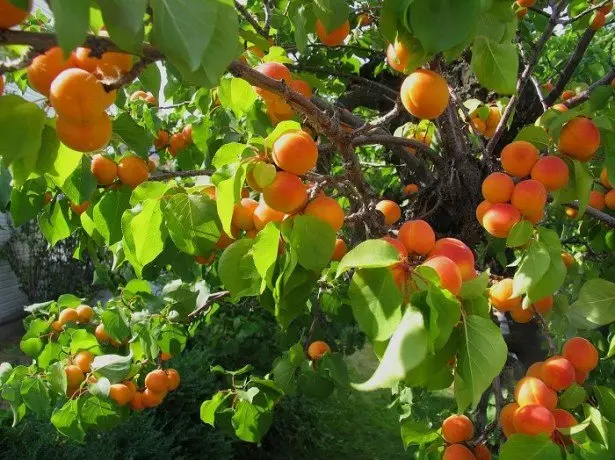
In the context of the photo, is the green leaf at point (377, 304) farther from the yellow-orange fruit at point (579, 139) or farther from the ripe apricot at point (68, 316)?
the ripe apricot at point (68, 316)

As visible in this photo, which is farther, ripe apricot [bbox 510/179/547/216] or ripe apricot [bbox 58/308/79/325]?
ripe apricot [bbox 58/308/79/325]

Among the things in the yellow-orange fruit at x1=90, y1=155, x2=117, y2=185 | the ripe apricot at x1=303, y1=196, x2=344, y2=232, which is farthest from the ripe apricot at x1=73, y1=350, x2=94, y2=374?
the ripe apricot at x1=303, y1=196, x2=344, y2=232

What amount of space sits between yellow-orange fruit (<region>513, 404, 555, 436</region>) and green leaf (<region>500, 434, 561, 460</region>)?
23 mm

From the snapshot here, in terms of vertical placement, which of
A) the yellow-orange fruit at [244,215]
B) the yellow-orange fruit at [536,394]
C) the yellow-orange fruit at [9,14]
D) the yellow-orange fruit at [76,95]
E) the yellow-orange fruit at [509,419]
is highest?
the yellow-orange fruit at [9,14]

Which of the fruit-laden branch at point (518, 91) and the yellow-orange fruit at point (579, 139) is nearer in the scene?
the yellow-orange fruit at point (579, 139)

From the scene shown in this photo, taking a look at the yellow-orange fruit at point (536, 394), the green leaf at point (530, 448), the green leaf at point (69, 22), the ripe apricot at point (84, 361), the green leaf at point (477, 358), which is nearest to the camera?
the green leaf at point (69, 22)

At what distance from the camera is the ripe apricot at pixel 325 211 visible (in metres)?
0.89

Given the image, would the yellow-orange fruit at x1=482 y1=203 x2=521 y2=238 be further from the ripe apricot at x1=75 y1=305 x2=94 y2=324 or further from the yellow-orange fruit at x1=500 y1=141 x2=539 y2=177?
the ripe apricot at x1=75 y1=305 x2=94 y2=324

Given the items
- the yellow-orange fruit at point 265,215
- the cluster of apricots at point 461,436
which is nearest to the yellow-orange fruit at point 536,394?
the cluster of apricots at point 461,436

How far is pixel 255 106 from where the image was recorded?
1.50 m

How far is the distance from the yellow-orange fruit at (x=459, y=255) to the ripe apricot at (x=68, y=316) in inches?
62.8

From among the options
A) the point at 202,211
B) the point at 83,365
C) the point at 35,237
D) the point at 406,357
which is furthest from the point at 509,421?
the point at 35,237

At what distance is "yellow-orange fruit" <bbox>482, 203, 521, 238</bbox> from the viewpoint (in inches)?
43.6

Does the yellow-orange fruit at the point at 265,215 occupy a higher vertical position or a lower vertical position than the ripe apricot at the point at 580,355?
higher
